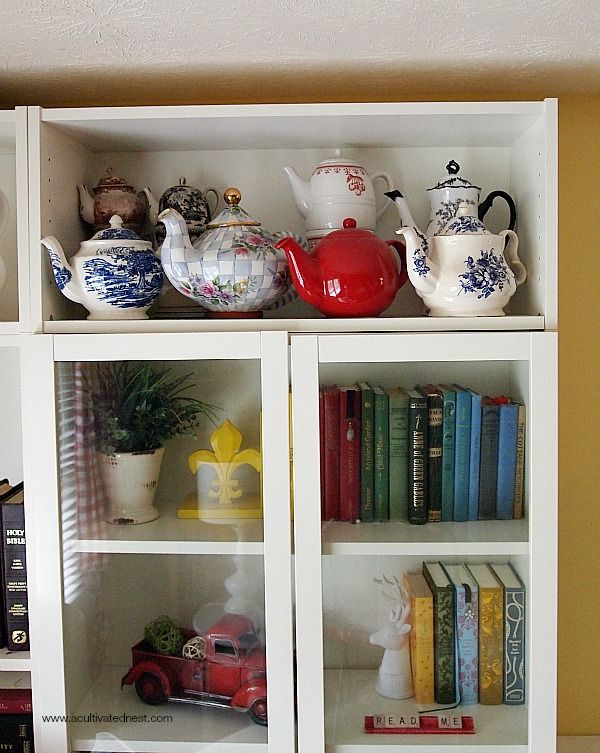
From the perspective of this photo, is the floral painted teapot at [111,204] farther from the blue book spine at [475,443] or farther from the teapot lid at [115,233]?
the blue book spine at [475,443]

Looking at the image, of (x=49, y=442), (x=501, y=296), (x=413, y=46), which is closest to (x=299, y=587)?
(x=49, y=442)

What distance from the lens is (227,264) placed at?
4.56 feet

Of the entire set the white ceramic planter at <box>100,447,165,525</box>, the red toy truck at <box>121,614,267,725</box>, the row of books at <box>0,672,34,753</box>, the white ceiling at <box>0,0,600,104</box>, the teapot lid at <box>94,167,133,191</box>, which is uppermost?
the white ceiling at <box>0,0,600,104</box>

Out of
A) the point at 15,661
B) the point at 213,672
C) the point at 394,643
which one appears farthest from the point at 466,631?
the point at 15,661

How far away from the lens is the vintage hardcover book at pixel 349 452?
1.38 m

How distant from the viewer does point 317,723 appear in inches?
54.6

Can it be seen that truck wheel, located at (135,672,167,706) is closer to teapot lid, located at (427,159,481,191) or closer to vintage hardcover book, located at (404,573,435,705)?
vintage hardcover book, located at (404,573,435,705)

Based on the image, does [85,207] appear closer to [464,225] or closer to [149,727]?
[464,225]

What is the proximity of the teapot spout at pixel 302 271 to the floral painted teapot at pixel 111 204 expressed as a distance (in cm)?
33

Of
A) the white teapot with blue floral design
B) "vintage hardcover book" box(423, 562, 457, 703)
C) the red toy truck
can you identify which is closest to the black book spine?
the red toy truck

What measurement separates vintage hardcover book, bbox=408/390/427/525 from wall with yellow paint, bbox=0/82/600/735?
0.44 meters

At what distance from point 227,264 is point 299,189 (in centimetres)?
24

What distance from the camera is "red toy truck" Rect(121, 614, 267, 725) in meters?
1.40

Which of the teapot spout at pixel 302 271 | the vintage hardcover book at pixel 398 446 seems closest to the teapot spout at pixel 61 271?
the teapot spout at pixel 302 271
